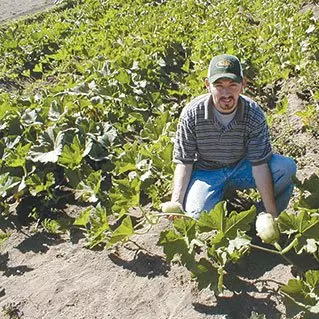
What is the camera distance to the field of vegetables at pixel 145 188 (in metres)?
3.01

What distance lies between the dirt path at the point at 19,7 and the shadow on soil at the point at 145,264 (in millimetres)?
10612

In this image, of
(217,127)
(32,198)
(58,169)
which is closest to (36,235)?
(32,198)

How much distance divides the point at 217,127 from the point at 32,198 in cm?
170

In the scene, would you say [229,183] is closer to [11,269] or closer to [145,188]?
[145,188]

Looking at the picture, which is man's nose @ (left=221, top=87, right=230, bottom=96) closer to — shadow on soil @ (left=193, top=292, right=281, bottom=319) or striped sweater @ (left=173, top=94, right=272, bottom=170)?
striped sweater @ (left=173, top=94, right=272, bottom=170)

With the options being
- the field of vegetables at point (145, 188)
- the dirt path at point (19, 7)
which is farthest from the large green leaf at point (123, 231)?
the dirt path at point (19, 7)

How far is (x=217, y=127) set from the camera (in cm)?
338

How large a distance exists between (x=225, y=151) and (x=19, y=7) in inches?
489

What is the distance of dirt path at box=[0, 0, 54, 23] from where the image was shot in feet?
44.6

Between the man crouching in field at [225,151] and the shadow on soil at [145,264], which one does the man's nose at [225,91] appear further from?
the shadow on soil at [145,264]

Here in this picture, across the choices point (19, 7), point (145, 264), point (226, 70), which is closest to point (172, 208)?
point (145, 264)

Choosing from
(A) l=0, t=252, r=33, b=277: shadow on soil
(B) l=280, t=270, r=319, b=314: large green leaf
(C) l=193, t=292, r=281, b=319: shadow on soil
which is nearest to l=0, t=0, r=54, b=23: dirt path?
(A) l=0, t=252, r=33, b=277: shadow on soil

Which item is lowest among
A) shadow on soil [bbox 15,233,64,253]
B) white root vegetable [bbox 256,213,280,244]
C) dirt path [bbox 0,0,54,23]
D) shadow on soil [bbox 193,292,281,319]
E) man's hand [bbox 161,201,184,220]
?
shadow on soil [bbox 193,292,281,319]

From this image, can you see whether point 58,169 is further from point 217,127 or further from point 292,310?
point 292,310
